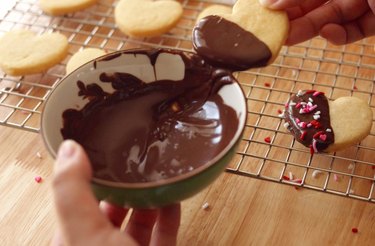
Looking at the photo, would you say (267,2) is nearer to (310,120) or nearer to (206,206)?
(310,120)

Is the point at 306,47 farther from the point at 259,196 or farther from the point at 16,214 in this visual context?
the point at 16,214

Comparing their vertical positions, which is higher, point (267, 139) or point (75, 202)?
point (75, 202)

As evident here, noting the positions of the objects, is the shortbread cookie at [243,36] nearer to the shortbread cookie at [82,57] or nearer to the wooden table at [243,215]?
the wooden table at [243,215]

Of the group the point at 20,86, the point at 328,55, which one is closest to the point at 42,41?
the point at 20,86

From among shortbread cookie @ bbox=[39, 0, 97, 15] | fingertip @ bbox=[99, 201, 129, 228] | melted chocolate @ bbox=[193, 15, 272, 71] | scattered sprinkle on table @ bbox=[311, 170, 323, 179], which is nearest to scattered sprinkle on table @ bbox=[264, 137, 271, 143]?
scattered sprinkle on table @ bbox=[311, 170, 323, 179]

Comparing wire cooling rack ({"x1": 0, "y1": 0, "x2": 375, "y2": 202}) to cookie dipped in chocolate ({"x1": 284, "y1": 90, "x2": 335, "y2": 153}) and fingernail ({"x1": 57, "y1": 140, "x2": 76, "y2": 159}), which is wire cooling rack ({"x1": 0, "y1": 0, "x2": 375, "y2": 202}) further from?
fingernail ({"x1": 57, "y1": 140, "x2": 76, "y2": 159})

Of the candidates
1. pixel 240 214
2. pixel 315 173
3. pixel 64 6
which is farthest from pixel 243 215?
pixel 64 6
